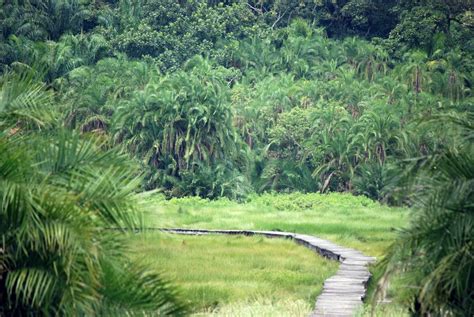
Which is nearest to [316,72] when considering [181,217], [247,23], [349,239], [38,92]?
[247,23]

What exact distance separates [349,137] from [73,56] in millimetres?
10115

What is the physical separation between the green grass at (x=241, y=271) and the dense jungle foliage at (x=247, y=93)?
5.95 feet

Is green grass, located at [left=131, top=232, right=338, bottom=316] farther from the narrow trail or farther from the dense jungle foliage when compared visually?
the dense jungle foliage

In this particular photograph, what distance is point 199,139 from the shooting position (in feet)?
103

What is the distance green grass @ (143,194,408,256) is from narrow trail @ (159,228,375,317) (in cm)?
71

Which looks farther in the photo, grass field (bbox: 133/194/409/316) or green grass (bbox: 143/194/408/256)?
green grass (bbox: 143/194/408/256)

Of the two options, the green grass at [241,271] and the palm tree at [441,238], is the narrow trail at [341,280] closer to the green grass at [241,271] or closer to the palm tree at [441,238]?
the green grass at [241,271]

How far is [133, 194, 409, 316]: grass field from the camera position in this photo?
11.4 meters

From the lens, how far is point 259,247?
59.4 feet

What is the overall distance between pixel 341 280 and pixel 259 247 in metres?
5.50

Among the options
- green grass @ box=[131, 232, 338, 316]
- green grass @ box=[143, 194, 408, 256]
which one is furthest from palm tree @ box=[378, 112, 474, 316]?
green grass @ box=[143, 194, 408, 256]

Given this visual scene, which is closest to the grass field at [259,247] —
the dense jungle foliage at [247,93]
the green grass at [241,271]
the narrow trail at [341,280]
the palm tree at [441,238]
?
the green grass at [241,271]

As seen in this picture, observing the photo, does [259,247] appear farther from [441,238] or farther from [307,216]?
[441,238]

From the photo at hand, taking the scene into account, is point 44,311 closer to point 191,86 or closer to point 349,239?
point 349,239
